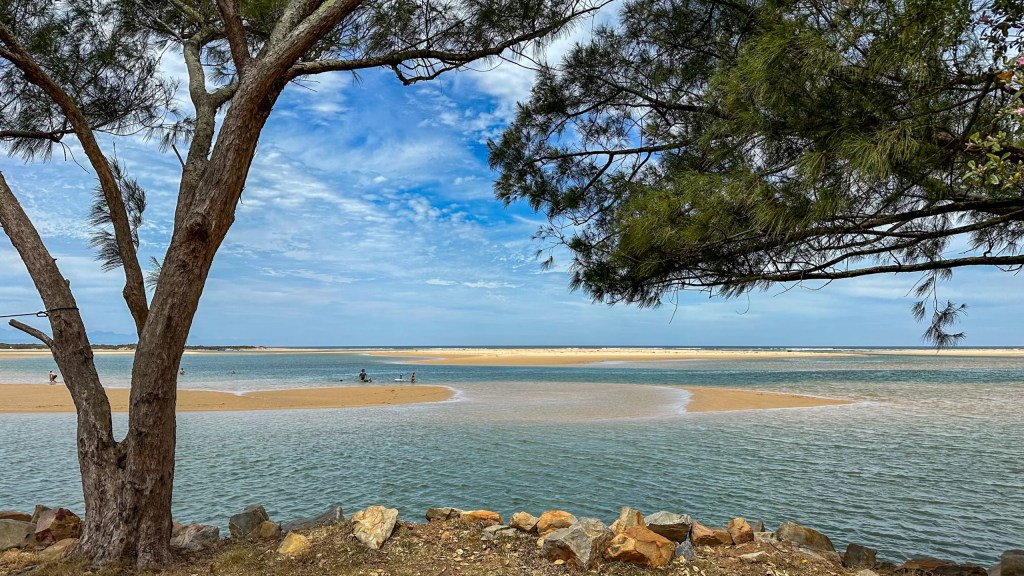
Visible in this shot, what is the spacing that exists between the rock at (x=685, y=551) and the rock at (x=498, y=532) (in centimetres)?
150

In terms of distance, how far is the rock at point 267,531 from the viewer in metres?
5.43

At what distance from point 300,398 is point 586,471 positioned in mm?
17879

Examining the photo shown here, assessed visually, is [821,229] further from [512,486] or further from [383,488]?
[383,488]

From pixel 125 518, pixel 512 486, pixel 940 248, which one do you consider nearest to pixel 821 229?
pixel 940 248

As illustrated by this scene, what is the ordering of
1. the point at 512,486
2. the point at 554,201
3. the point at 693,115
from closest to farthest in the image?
the point at 693,115
the point at 554,201
the point at 512,486

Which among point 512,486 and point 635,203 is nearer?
point 635,203

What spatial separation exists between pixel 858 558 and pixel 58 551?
7.29 meters

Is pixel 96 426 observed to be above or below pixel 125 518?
above

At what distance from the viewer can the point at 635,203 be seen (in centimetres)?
454

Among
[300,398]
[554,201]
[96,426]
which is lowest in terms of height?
[300,398]

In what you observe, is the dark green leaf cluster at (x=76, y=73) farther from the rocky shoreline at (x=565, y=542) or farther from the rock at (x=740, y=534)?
the rock at (x=740, y=534)

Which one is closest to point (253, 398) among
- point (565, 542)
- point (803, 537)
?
point (565, 542)

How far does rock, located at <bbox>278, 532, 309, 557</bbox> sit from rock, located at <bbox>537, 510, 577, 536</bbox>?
7.14 feet

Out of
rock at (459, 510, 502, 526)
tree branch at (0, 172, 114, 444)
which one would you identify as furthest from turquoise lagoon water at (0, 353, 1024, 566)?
tree branch at (0, 172, 114, 444)
